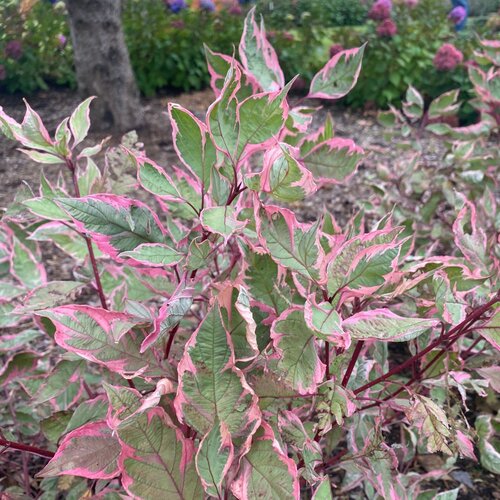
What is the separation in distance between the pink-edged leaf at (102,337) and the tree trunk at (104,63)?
9.38 feet

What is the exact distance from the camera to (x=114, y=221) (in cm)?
71

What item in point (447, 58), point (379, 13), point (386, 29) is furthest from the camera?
point (379, 13)

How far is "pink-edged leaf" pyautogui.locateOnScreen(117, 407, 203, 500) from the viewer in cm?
66

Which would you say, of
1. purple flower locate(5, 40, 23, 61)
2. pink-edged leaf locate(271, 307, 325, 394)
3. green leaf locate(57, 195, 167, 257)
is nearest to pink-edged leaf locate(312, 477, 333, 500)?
pink-edged leaf locate(271, 307, 325, 394)

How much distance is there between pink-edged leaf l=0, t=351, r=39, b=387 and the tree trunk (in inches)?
99.7

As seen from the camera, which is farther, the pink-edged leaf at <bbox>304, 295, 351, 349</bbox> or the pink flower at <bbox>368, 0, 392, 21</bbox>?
the pink flower at <bbox>368, 0, 392, 21</bbox>

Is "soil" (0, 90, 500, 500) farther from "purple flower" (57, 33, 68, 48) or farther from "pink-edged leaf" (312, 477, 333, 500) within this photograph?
"pink-edged leaf" (312, 477, 333, 500)

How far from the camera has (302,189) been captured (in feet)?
2.11

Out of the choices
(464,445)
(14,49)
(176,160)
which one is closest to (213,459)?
(464,445)

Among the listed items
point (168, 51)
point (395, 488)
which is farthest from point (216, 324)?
point (168, 51)

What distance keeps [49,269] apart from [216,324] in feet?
5.60

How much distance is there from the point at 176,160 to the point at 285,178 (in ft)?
8.94

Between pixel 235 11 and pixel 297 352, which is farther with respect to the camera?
pixel 235 11

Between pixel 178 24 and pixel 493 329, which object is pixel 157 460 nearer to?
pixel 493 329
